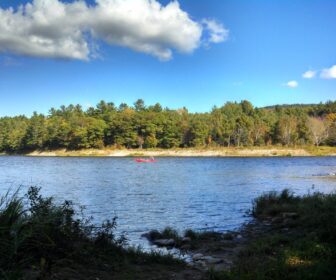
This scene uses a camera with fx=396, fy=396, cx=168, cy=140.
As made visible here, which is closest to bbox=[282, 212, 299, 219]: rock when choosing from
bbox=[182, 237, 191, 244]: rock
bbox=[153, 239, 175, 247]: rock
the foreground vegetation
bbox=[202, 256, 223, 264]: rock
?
the foreground vegetation

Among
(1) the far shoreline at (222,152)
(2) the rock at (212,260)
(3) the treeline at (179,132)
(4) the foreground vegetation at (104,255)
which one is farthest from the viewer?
(3) the treeline at (179,132)

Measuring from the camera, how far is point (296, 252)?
9602mm

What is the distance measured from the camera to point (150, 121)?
13388 centimetres

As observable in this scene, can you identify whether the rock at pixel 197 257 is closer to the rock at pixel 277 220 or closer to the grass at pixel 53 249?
the grass at pixel 53 249

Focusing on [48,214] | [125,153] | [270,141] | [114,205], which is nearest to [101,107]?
[125,153]

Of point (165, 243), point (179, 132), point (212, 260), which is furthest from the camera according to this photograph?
point (179, 132)

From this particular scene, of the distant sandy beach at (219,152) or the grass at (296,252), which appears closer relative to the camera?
the grass at (296,252)

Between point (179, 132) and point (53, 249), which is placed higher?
point (179, 132)

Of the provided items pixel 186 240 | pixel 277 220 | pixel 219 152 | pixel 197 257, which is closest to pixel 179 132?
pixel 219 152

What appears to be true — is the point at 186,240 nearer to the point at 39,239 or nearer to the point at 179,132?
the point at 39,239

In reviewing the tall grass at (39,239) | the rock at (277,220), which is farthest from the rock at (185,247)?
the rock at (277,220)

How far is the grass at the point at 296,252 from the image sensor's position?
7949mm

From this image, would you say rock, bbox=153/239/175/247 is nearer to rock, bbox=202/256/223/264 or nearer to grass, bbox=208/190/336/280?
rock, bbox=202/256/223/264

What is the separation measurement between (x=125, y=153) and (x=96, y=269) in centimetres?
11739
